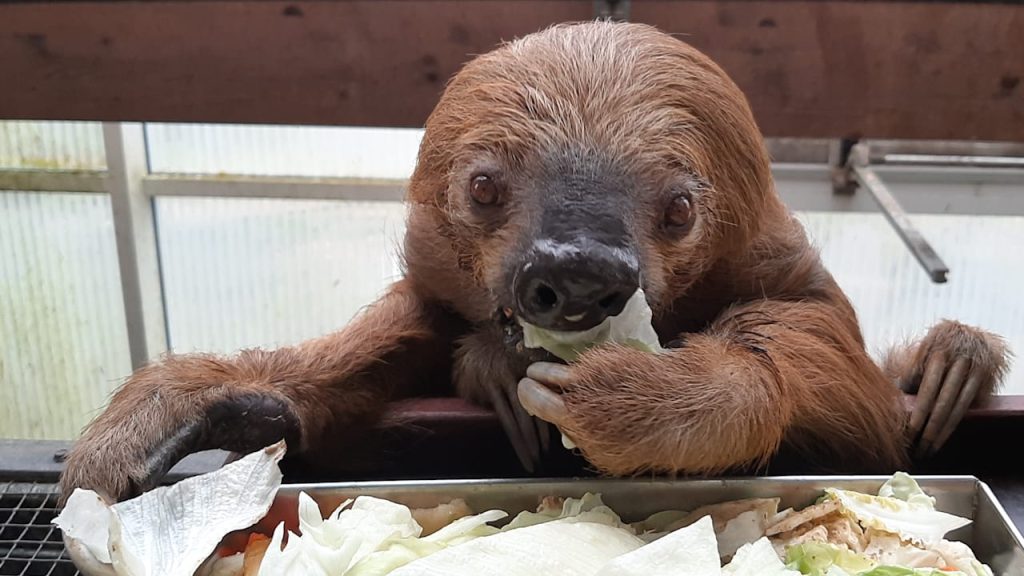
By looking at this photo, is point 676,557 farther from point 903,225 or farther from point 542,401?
point 903,225

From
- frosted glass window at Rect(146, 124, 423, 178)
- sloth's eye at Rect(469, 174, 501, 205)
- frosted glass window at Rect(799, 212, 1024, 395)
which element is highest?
frosted glass window at Rect(146, 124, 423, 178)

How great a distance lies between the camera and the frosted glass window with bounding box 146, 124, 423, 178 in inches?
155

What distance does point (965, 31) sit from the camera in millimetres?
2859

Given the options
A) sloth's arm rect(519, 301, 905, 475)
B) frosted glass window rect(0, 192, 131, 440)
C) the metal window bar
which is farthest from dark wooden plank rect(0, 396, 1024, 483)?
frosted glass window rect(0, 192, 131, 440)

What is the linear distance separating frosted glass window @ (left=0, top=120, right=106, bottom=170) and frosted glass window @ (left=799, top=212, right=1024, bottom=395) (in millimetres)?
3010

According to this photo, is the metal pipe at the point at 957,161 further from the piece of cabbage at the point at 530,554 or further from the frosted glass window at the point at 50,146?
the frosted glass window at the point at 50,146

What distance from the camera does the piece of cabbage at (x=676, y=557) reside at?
50.0 inches

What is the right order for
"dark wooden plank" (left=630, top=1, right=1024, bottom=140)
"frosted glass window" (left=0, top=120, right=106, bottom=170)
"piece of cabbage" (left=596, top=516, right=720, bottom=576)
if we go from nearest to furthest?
"piece of cabbage" (left=596, top=516, right=720, bottom=576)
"dark wooden plank" (left=630, top=1, right=1024, bottom=140)
"frosted glass window" (left=0, top=120, right=106, bottom=170)

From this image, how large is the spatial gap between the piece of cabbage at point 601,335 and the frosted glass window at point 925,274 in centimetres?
272

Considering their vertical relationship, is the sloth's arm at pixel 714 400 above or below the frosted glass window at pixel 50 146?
below

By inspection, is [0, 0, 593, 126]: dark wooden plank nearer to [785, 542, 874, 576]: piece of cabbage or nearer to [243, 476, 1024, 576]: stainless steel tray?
[243, 476, 1024, 576]: stainless steel tray

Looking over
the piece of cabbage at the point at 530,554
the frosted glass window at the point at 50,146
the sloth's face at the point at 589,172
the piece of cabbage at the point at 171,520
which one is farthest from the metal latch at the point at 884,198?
the frosted glass window at the point at 50,146

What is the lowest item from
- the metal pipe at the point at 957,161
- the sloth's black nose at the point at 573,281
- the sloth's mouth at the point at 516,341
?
the sloth's mouth at the point at 516,341

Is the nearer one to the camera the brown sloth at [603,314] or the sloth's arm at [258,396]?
the brown sloth at [603,314]
